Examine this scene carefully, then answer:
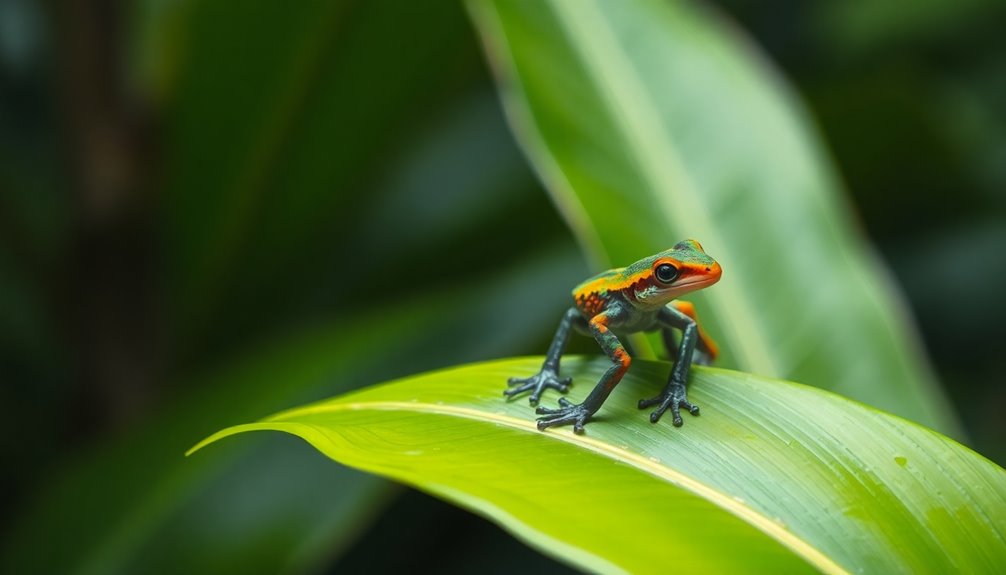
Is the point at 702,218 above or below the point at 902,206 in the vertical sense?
above

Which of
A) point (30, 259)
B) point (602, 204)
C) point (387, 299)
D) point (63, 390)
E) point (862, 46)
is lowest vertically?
point (63, 390)

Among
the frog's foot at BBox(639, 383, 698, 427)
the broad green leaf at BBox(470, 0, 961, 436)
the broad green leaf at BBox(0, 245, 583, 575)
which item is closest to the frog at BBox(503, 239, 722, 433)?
the frog's foot at BBox(639, 383, 698, 427)

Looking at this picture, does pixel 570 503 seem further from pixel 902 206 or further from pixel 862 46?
pixel 862 46

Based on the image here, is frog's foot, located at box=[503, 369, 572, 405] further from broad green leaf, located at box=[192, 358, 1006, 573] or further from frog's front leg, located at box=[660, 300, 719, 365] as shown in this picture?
frog's front leg, located at box=[660, 300, 719, 365]

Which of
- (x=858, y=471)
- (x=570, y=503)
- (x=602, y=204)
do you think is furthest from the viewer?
(x=602, y=204)

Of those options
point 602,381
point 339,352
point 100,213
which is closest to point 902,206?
point 339,352

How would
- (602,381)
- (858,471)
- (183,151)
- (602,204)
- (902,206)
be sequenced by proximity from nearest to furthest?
(858,471)
(602,381)
(602,204)
(183,151)
(902,206)

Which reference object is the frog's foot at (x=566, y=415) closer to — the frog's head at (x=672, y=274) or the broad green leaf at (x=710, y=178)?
the frog's head at (x=672, y=274)

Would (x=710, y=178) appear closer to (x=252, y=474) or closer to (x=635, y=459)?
(x=635, y=459)
